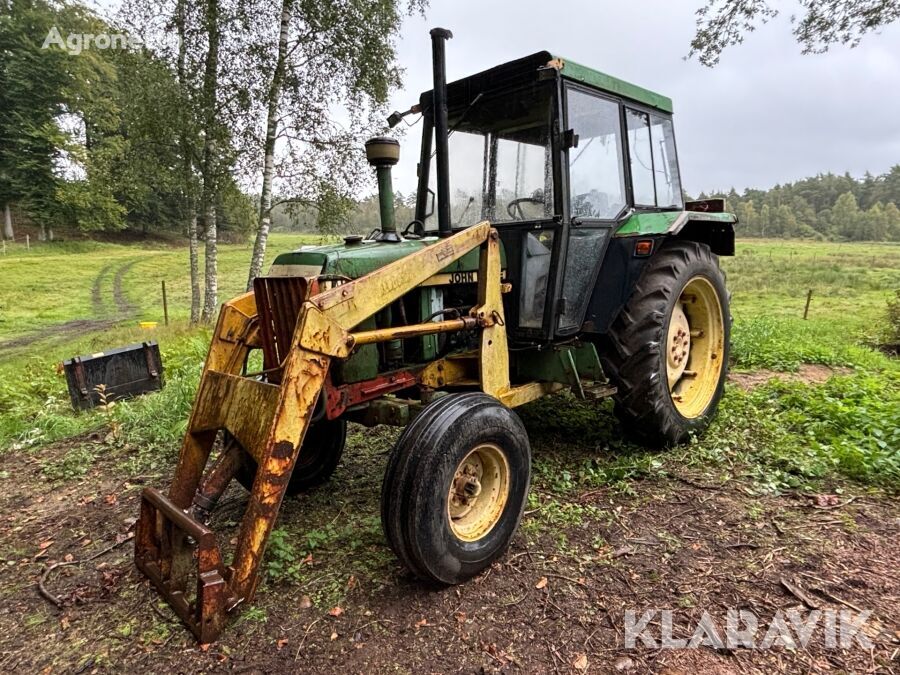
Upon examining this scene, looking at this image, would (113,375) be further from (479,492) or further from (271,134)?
(271,134)

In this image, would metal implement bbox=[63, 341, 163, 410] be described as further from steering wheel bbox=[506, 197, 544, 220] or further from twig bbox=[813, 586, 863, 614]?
twig bbox=[813, 586, 863, 614]

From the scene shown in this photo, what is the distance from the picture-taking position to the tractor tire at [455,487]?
2146mm

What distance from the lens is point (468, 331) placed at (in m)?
3.08

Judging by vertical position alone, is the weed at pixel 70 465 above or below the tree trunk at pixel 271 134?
below

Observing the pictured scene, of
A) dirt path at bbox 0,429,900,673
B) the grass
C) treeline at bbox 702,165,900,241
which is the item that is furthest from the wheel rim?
treeline at bbox 702,165,900,241

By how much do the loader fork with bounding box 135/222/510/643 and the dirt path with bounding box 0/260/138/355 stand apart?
1113cm

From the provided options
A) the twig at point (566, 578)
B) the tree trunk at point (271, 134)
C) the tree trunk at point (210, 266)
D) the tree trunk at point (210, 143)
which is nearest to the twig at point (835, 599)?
the twig at point (566, 578)

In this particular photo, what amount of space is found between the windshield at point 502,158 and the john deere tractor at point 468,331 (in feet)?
0.04

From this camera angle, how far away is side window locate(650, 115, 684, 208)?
4.05 meters

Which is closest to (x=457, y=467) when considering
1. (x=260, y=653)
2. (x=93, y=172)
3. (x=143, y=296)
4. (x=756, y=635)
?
(x=260, y=653)

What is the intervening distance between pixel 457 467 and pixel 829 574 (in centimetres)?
170

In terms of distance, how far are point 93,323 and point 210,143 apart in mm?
7647

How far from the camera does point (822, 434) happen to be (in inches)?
145

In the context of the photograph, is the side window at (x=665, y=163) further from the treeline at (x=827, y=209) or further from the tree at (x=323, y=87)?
the treeline at (x=827, y=209)
